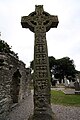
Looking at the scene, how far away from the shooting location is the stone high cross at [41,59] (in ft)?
17.2

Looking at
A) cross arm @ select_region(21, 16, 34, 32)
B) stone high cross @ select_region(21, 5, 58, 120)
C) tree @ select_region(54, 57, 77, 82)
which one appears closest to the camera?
stone high cross @ select_region(21, 5, 58, 120)

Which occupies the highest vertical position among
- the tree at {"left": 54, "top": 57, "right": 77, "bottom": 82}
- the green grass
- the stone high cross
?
the tree at {"left": 54, "top": 57, "right": 77, "bottom": 82}

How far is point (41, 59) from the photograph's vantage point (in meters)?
5.61

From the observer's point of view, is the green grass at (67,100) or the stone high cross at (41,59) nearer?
the stone high cross at (41,59)

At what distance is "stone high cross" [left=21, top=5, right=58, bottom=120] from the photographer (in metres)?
5.25

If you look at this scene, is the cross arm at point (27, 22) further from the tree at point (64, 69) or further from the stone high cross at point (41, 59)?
the tree at point (64, 69)

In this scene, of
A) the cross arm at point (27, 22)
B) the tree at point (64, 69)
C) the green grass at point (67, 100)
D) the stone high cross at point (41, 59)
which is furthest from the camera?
the tree at point (64, 69)

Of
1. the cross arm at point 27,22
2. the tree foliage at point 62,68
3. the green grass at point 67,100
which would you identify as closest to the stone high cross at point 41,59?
the cross arm at point 27,22

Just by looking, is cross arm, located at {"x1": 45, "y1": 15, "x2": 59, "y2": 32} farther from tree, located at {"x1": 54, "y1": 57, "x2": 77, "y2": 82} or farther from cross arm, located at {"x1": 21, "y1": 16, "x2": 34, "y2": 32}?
tree, located at {"x1": 54, "y1": 57, "x2": 77, "y2": 82}

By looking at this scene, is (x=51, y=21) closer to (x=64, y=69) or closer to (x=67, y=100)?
(x=67, y=100)

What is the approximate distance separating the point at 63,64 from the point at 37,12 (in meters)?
53.7

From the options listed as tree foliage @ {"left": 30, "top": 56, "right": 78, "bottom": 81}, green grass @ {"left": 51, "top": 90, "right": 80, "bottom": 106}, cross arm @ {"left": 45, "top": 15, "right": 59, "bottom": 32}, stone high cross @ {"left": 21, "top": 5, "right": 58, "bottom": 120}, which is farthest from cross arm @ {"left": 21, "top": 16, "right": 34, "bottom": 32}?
tree foliage @ {"left": 30, "top": 56, "right": 78, "bottom": 81}

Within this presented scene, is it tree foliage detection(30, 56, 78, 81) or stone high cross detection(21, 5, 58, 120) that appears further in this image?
tree foliage detection(30, 56, 78, 81)

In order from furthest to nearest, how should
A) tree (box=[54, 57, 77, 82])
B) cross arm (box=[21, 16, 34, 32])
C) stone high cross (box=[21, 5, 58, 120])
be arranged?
1. tree (box=[54, 57, 77, 82])
2. cross arm (box=[21, 16, 34, 32])
3. stone high cross (box=[21, 5, 58, 120])
